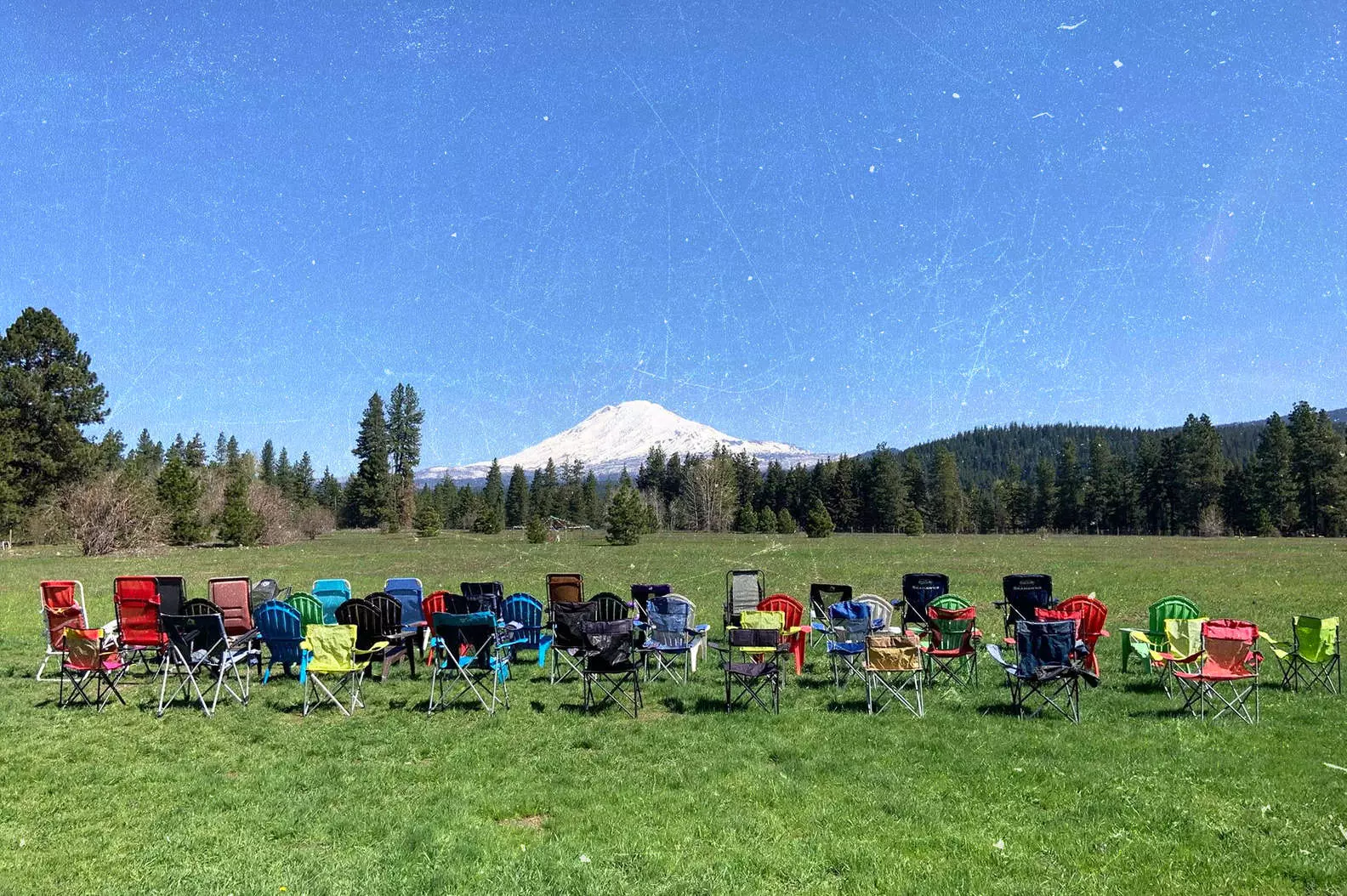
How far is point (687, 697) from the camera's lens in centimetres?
980

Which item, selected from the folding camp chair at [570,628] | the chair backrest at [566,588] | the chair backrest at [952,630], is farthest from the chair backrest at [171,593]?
the chair backrest at [952,630]

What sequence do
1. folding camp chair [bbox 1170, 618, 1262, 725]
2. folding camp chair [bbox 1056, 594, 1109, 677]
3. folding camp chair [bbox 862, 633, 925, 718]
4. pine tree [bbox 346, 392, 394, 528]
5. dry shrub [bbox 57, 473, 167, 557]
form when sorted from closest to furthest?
folding camp chair [bbox 1170, 618, 1262, 725] → folding camp chair [bbox 862, 633, 925, 718] → folding camp chair [bbox 1056, 594, 1109, 677] → dry shrub [bbox 57, 473, 167, 557] → pine tree [bbox 346, 392, 394, 528]

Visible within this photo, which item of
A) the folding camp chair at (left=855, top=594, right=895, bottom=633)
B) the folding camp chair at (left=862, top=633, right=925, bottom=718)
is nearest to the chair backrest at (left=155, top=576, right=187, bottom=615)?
the folding camp chair at (left=862, top=633, right=925, bottom=718)

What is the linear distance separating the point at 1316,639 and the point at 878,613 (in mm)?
5227

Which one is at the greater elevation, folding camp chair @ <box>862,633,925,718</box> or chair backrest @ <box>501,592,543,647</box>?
chair backrest @ <box>501,592,543,647</box>

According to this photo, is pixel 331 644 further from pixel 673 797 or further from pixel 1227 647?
pixel 1227 647

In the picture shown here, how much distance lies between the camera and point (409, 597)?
12703mm

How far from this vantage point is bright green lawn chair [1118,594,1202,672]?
1063 cm

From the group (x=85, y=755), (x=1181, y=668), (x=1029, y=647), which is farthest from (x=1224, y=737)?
(x=85, y=755)

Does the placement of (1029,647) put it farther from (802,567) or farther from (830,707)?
(802,567)

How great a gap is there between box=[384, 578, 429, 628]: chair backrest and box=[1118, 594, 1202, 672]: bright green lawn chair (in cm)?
1021

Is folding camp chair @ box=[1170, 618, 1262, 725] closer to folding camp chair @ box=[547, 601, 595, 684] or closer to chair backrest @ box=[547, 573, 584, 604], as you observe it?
folding camp chair @ box=[547, 601, 595, 684]

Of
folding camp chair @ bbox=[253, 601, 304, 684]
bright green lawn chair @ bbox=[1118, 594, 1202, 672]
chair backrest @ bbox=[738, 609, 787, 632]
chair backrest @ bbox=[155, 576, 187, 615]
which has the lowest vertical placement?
bright green lawn chair @ bbox=[1118, 594, 1202, 672]

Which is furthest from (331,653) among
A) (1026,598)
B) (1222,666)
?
(1222,666)
